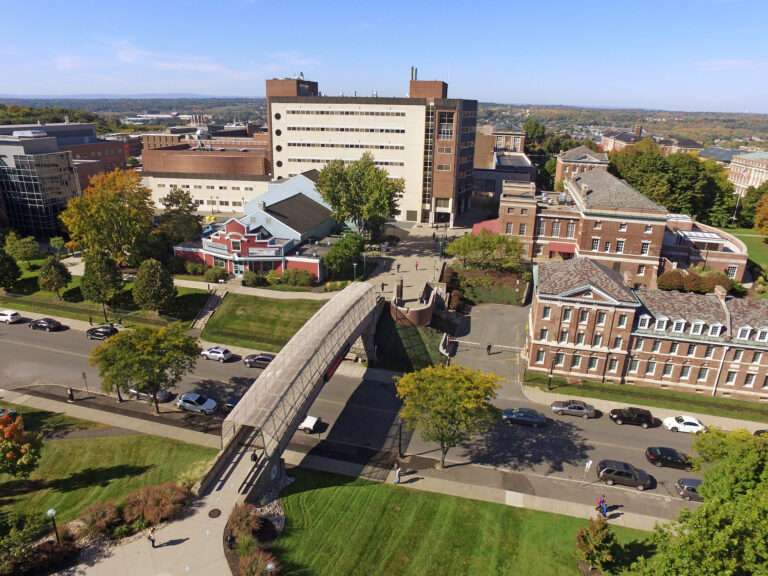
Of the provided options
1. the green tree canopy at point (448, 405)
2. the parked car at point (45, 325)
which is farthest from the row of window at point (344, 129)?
the green tree canopy at point (448, 405)

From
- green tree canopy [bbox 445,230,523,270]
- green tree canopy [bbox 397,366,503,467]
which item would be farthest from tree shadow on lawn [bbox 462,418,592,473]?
green tree canopy [bbox 445,230,523,270]

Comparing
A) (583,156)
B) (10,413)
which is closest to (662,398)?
(10,413)

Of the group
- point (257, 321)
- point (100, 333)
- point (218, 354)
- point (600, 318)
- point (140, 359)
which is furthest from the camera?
point (257, 321)

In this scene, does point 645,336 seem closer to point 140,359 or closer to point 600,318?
point 600,318

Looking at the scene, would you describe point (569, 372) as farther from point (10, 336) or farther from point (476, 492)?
point (10, 336)

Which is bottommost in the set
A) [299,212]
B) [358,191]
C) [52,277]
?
[52,277]

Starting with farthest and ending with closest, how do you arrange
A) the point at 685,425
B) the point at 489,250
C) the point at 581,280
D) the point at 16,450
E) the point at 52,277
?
the point at 489,250, the point at 52,277, the point at 581,280, the point at 685,425, the point at 16,450

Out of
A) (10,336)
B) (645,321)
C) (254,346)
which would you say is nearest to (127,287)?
(10,336)

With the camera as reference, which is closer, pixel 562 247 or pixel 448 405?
pixel 448 405
